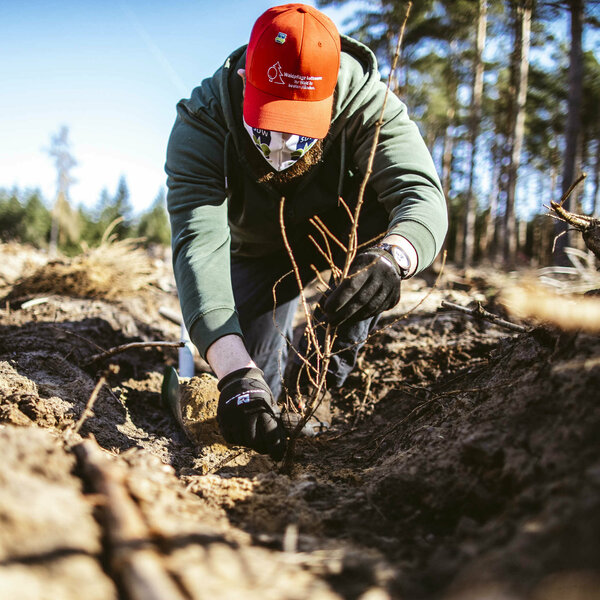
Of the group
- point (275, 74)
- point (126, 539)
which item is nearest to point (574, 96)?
point (275, 74)

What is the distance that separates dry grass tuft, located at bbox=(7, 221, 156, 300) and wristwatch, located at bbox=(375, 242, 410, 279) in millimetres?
3676

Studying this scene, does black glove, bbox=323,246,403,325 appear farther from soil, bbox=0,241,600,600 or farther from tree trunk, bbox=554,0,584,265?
tree trunk, bbox=554,0,584,265

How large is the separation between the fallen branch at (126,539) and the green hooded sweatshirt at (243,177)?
848 mm

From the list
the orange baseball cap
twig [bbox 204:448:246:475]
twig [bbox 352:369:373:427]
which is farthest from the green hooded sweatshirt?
twig [bbox 352:369:373:427]

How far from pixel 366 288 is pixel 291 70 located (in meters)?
1.03

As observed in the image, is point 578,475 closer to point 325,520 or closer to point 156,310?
point 325,520

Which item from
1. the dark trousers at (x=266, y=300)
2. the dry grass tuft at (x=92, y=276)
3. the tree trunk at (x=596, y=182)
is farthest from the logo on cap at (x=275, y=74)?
the tree trunk at (x=596, y=182)

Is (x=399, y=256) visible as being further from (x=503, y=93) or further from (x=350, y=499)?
(x=503, y=93)

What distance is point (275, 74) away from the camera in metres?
1.91

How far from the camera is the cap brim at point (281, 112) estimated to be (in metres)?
1.95

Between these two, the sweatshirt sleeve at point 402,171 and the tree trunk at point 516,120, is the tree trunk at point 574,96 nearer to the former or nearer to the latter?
the sweatshirt sleeve at point 402,171

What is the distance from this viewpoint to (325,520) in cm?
113

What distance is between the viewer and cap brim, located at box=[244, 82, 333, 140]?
1950 millimetres

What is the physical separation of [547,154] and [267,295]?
22.4m
